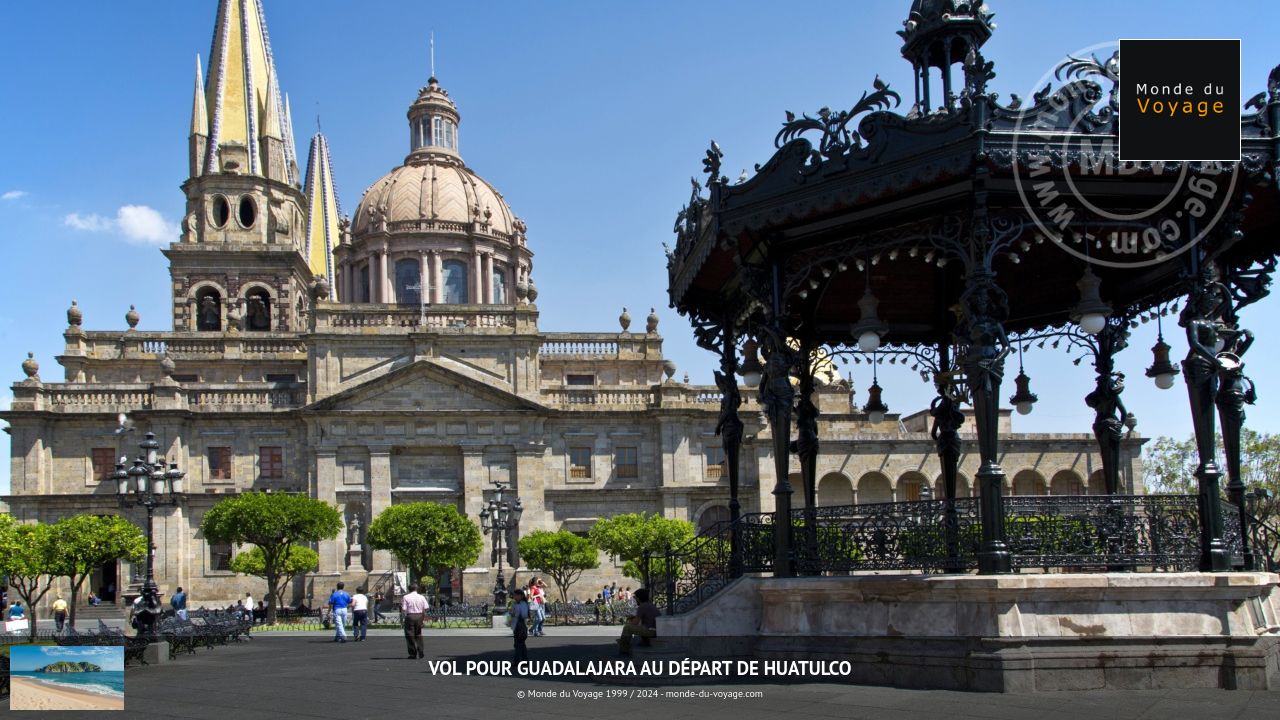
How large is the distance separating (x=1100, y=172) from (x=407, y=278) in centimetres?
4936

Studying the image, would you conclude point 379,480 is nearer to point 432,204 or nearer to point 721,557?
point 432,204

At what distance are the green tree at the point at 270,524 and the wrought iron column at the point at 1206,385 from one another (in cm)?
3222

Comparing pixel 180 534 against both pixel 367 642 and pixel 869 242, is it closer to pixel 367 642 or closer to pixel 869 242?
pixel 367 642

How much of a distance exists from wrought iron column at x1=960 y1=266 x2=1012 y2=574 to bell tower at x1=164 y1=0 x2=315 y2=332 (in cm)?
4768

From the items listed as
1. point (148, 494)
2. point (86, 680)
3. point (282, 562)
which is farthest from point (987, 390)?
point (282, 562)

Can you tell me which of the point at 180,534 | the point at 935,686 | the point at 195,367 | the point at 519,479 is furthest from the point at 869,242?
the point at 195,367

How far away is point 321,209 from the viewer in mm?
94188

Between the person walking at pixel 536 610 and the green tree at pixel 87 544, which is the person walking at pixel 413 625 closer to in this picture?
the person walking at pixel 536 610

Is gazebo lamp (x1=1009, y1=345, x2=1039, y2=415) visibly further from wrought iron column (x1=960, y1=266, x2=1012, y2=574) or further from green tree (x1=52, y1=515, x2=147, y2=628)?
green tree (x1=52, y1=515, x2=147, y2=628)

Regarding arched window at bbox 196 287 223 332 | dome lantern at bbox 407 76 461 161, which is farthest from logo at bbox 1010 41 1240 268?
dome lantern at bbox 407 76 461 161

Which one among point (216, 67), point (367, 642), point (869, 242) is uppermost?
point (216, 67)

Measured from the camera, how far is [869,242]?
11383mm

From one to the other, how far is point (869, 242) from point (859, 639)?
375cm

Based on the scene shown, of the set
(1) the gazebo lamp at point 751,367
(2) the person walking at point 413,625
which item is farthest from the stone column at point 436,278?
(1) the gazebo lamp at point 751,367
